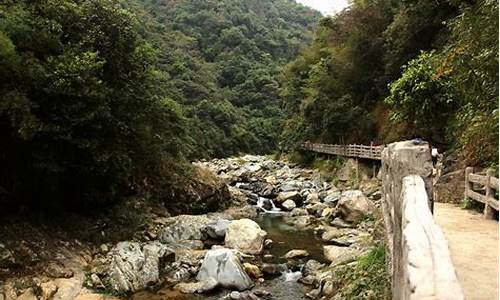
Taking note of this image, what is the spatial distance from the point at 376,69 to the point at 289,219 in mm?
12235

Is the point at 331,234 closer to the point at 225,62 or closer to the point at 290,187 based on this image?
the point at 290,187

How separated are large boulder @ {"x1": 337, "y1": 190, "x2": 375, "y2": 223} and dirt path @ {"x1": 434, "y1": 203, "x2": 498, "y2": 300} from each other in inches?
313

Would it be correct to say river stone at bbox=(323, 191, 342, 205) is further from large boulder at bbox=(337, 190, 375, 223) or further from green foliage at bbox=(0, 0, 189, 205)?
green foliage at bbox=(0, 0, 189, 205)

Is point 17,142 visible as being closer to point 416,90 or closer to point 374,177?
point 416,90

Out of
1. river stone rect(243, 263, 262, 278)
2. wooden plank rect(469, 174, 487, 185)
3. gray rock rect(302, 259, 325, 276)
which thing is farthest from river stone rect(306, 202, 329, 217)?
wooden plank rect(469, 174, 487, 185)

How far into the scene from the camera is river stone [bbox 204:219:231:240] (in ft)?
47.1

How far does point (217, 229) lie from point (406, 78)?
7.88m

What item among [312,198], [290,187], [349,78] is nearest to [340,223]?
[312,198]

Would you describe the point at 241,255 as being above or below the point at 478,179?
below

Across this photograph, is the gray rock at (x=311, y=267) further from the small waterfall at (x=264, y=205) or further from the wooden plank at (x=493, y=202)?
the small waterfall at (x=264, y=205)

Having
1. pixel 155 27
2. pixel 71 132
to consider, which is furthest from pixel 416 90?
pixel 155 27

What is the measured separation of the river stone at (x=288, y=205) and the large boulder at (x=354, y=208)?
3734 millimetres

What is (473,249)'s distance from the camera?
4996mm

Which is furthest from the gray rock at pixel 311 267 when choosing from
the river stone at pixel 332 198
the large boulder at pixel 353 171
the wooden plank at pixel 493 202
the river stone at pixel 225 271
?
the large boulder at pixel 353 171
